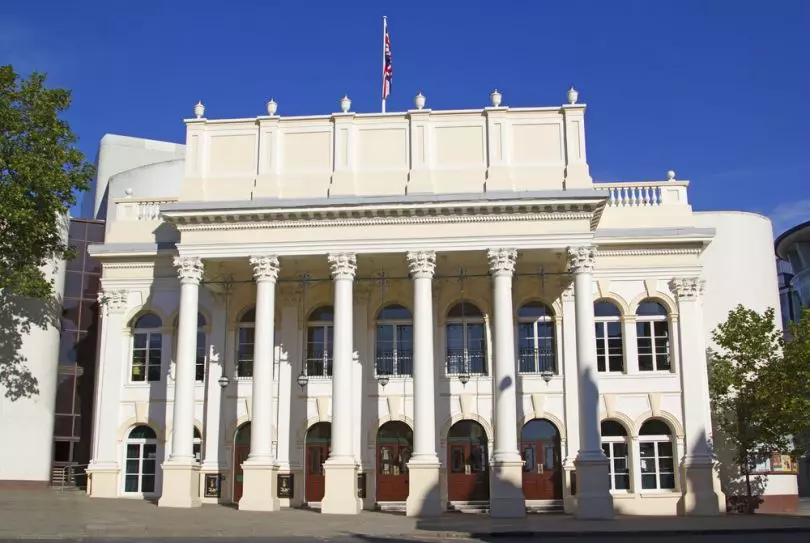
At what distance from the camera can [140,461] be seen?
30891 millimetres

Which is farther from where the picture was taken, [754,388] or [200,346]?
[200,346]

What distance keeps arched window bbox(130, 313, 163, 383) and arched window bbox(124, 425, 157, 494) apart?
1733mm

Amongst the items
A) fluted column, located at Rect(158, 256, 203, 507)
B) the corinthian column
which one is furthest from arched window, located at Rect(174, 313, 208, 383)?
the corinthian column

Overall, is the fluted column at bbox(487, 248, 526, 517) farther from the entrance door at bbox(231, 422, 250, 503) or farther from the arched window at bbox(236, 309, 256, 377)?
the entrance door at bbox(231, 422, 250, 503)

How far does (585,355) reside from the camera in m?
26.5

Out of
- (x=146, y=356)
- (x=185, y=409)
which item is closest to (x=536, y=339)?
(x=185, y=409)

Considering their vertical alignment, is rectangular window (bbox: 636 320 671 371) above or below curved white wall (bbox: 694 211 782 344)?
below

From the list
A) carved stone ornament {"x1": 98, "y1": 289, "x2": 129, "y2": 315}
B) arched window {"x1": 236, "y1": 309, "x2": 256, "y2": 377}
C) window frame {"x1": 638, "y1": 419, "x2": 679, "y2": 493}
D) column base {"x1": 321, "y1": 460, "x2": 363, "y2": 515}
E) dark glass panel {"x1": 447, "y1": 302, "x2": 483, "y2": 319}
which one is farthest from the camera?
carved stone ornament {"x1": 98, "y1": 289, "x2": 129, "y2": 315}

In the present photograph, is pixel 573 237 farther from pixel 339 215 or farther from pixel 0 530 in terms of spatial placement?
pixel 0 530

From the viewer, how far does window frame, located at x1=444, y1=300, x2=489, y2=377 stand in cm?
3006

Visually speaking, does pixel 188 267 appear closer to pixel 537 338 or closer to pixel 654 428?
pixel 537 338

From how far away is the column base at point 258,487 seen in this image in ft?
86.9

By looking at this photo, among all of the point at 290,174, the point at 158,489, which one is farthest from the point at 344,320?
the point at 158,489

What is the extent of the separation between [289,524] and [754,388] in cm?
1492
